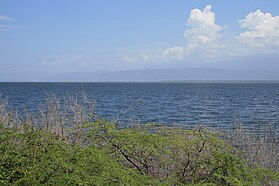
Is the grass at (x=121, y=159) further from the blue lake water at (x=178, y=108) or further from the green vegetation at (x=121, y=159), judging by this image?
the blue lake water at (x=178, y=108)

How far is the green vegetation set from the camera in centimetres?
468

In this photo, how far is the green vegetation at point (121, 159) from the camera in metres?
4.68

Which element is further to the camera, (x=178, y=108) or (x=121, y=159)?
(x=178, y=108)

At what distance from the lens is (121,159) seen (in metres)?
6.56

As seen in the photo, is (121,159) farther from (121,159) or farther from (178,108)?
(178,108)

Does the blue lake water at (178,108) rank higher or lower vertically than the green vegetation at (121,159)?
lower

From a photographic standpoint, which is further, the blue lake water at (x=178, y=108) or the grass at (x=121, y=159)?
the blue lake water at (x=178, y=108)

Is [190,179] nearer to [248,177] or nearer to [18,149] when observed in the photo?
[248,177]

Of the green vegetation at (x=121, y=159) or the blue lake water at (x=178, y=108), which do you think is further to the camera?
the blue lake water at (x=178, y=108)

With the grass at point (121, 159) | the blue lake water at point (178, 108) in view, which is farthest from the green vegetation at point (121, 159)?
the blue lake water at point (178, 108)

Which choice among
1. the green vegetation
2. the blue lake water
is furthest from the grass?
the blue lake water

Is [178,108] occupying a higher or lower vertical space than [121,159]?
lower

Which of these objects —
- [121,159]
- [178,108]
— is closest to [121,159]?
[121,159]

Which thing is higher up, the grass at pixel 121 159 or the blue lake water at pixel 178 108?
the grass at pixel 121 159
